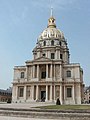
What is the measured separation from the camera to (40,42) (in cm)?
6744

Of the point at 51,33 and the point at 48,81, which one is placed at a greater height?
the point at 51,33

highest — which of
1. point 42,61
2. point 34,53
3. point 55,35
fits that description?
point 55,35

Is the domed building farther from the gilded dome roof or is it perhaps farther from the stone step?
the stone step

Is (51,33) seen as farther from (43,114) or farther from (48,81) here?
(43,114)

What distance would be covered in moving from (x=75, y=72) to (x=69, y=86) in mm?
4497

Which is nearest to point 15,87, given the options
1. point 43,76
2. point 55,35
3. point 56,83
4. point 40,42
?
point 43,76

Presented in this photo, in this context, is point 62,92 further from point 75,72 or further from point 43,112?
point 43,112

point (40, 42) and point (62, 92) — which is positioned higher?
point (40, 42)

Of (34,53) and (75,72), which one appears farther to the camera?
(34,53)

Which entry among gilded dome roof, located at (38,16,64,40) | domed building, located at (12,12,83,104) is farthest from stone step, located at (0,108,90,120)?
gilded dome roof, located at (38,16,64,40)

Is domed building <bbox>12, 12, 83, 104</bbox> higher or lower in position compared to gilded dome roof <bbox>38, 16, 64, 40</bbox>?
lower

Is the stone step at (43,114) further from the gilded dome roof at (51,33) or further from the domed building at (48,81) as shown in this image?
the gilded dome roof at (51,33)

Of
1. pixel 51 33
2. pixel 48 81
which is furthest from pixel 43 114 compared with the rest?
pixel 51 33

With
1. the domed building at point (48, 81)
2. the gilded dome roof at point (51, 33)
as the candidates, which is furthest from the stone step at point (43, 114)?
the gilded dome roof at point (51, 33)
